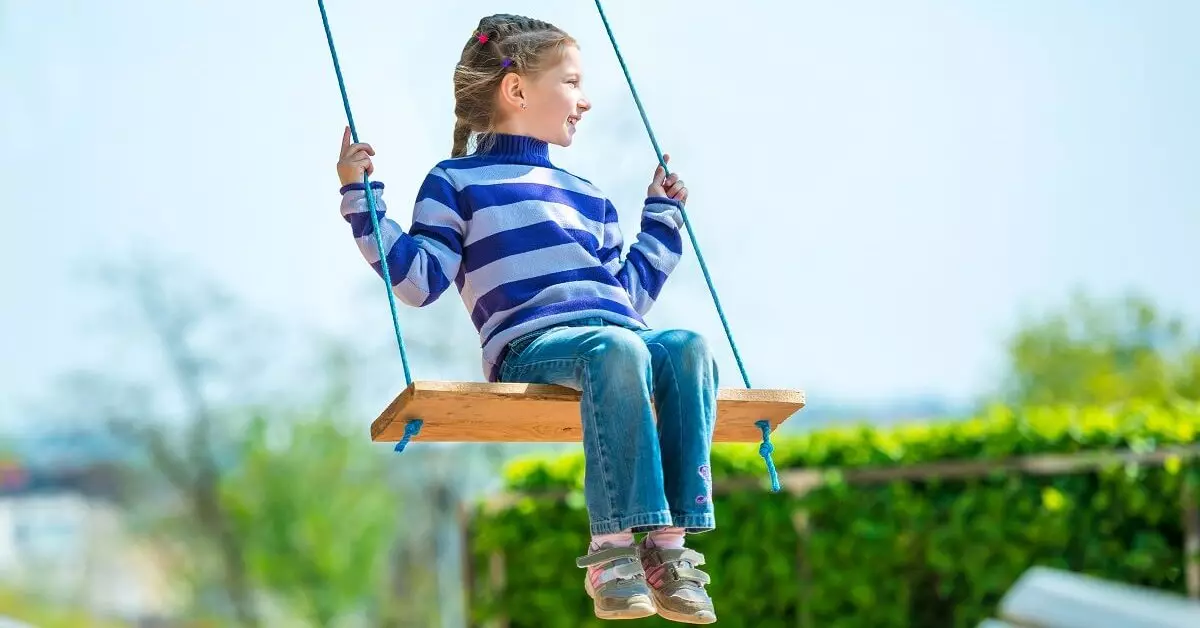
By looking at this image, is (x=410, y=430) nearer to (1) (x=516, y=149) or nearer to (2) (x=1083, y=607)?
(1) (x=516, y=149)

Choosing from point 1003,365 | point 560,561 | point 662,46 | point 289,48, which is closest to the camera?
point 560,561

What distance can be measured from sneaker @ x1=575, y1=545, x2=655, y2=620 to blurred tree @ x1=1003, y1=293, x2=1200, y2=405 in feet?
71.4

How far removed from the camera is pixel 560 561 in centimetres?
653

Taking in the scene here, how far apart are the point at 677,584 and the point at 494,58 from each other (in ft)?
3.33

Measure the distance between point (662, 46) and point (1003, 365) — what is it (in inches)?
585

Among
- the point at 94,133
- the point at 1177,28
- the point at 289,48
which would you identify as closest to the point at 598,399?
the point at 289,48

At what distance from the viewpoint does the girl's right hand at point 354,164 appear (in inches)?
93.3

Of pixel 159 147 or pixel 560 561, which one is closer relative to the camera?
pixel 560 561

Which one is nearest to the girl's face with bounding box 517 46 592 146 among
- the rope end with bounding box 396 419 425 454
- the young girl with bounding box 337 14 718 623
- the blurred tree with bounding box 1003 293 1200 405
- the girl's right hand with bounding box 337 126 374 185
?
the young girl with bounding box 337 14 718 623

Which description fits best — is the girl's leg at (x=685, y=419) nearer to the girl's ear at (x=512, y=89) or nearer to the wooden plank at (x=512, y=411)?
the wooden plank at (x=512, y=411)

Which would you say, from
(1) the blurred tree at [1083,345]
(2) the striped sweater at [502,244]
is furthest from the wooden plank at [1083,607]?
(1) the blurred tree at [1083,345]

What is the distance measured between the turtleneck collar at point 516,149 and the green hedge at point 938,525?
3772mm

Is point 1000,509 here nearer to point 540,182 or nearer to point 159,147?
A: point 540,182

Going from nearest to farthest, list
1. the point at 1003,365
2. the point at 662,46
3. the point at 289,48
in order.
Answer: the point at 289,48 < the point at 662,46 < the point at 1003,365
